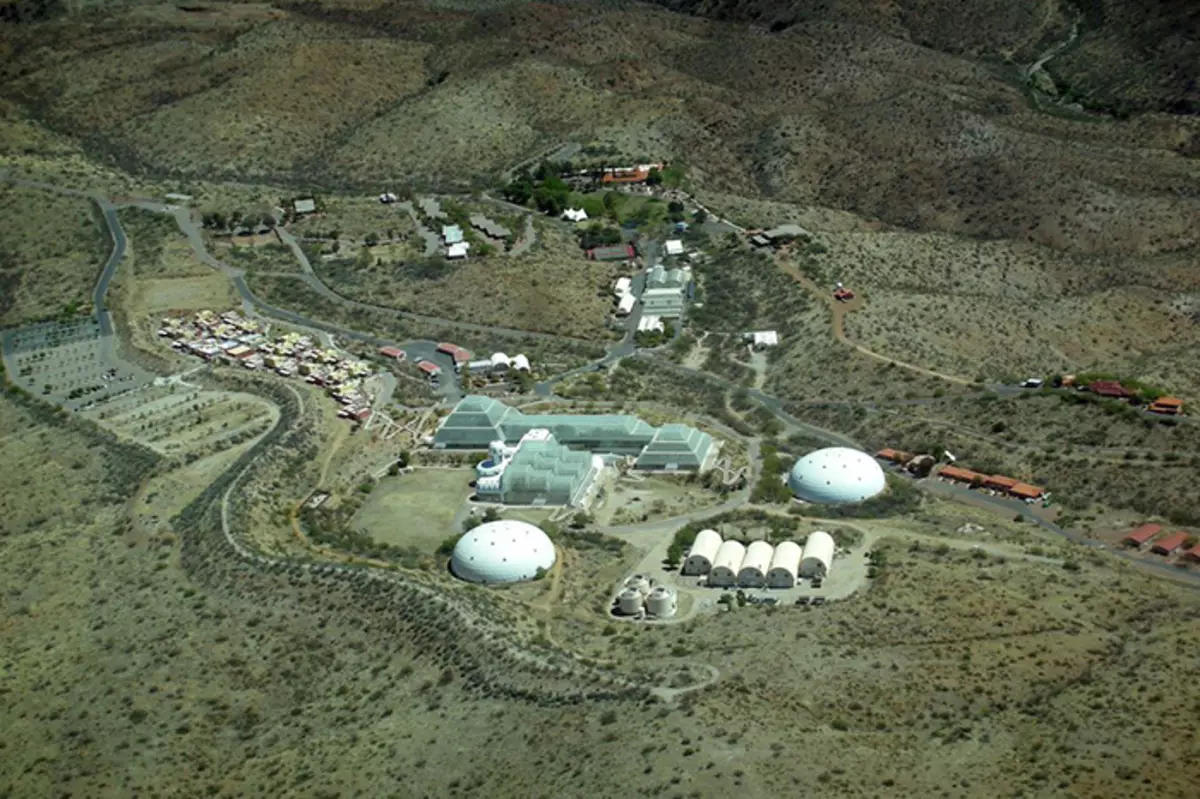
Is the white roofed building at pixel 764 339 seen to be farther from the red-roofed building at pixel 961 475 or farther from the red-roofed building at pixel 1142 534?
the red-roofed building at pixel 1142 534

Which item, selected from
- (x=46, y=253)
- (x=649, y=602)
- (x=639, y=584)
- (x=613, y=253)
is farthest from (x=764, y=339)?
(x=46, y=253)

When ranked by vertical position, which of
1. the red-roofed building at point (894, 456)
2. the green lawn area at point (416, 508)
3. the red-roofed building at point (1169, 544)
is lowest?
the green lawn area at point (416, 508)

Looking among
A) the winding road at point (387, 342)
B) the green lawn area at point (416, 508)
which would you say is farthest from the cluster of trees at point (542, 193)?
the green lawn area at point (416, 508)

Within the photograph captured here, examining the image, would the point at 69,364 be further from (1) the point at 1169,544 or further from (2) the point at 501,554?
(1) the point at 1169,544

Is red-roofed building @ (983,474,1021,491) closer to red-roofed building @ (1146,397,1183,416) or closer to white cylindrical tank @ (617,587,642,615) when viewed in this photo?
red-roofed building @ (1146,397,1183,416)

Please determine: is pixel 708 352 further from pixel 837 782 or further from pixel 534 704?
pixel 837 782

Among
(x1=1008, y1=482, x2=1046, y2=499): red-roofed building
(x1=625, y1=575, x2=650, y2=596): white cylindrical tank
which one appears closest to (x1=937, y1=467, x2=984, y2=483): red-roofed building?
(x1=1008, y1=482, x2=1046, y2=499): red-roofed building
